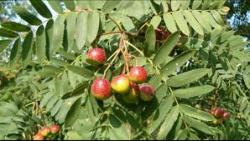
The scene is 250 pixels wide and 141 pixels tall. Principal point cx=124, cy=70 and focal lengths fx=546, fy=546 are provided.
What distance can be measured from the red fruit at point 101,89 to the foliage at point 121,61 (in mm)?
55

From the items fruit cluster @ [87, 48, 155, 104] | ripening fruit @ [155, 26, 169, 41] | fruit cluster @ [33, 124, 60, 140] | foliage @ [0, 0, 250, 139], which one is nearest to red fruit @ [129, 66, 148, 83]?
fruit cluster @ [87, 48, 155, 104]

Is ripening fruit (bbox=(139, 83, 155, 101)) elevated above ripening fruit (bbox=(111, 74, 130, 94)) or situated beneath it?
situated beneath

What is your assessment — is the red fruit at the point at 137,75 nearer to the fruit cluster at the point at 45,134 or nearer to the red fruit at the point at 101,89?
the red fruit at the point at 101,89

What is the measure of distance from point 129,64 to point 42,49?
0.39 meters

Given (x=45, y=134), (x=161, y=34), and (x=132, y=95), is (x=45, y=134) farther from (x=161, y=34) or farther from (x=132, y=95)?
(x=161, y=34)

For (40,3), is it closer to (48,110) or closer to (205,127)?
(48,110)

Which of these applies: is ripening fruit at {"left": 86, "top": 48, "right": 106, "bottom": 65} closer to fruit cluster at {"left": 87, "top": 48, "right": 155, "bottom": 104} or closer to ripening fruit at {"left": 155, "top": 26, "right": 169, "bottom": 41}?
fruit cluster at {"left": 87, "top": 48, "right": 155, "bottom": 104}

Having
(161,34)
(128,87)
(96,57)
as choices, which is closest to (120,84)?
(128,87)

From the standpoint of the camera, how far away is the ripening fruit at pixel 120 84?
1934 mm

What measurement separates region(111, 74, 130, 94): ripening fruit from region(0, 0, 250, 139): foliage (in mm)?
75

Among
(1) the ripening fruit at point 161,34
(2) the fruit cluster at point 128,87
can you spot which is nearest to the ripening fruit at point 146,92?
(2) the fruit cluster at point 128,87

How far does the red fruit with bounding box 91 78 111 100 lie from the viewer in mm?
1930

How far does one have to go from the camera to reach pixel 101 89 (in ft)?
6.36

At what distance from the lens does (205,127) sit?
198 cm
